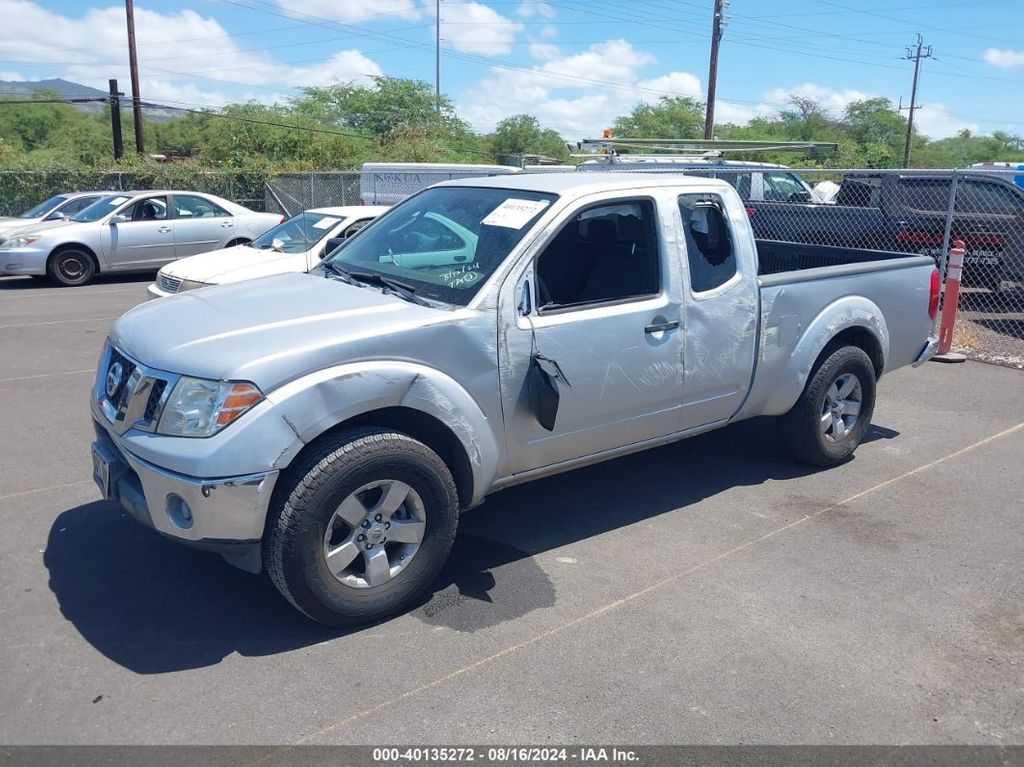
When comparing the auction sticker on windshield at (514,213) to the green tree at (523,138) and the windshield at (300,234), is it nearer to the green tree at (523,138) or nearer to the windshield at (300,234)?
the windshield at (300,234)

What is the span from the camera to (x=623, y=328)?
4.57 metres

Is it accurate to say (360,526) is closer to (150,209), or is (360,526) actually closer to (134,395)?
(134,395)

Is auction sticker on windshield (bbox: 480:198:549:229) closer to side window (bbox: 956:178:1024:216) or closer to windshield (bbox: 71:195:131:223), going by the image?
side window (bbox: 956:178:1024:216)

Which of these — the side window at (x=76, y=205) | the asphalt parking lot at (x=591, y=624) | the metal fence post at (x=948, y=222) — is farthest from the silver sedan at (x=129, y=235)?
the metal fence post at (x=948, y=222)

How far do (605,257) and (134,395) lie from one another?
2593 mm

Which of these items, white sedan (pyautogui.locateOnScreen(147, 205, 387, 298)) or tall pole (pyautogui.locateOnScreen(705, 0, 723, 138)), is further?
tall pole (pyautogui.locateOnScreen(705, 0, 723, 138))

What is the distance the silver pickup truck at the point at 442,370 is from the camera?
3574 millimetres

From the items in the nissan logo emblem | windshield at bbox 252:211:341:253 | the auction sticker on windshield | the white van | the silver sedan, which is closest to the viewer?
the nissan logo emblem

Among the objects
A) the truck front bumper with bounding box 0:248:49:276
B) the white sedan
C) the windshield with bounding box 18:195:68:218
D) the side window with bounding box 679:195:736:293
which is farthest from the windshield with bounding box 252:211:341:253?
the windshield with bounding box 18:195:68:218

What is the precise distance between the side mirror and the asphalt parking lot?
4.22ft

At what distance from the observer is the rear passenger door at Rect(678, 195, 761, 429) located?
4.92 metres

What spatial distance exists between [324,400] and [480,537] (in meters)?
1.57

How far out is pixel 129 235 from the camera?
15.3 meters

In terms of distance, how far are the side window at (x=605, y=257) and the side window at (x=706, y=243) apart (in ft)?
0.78
